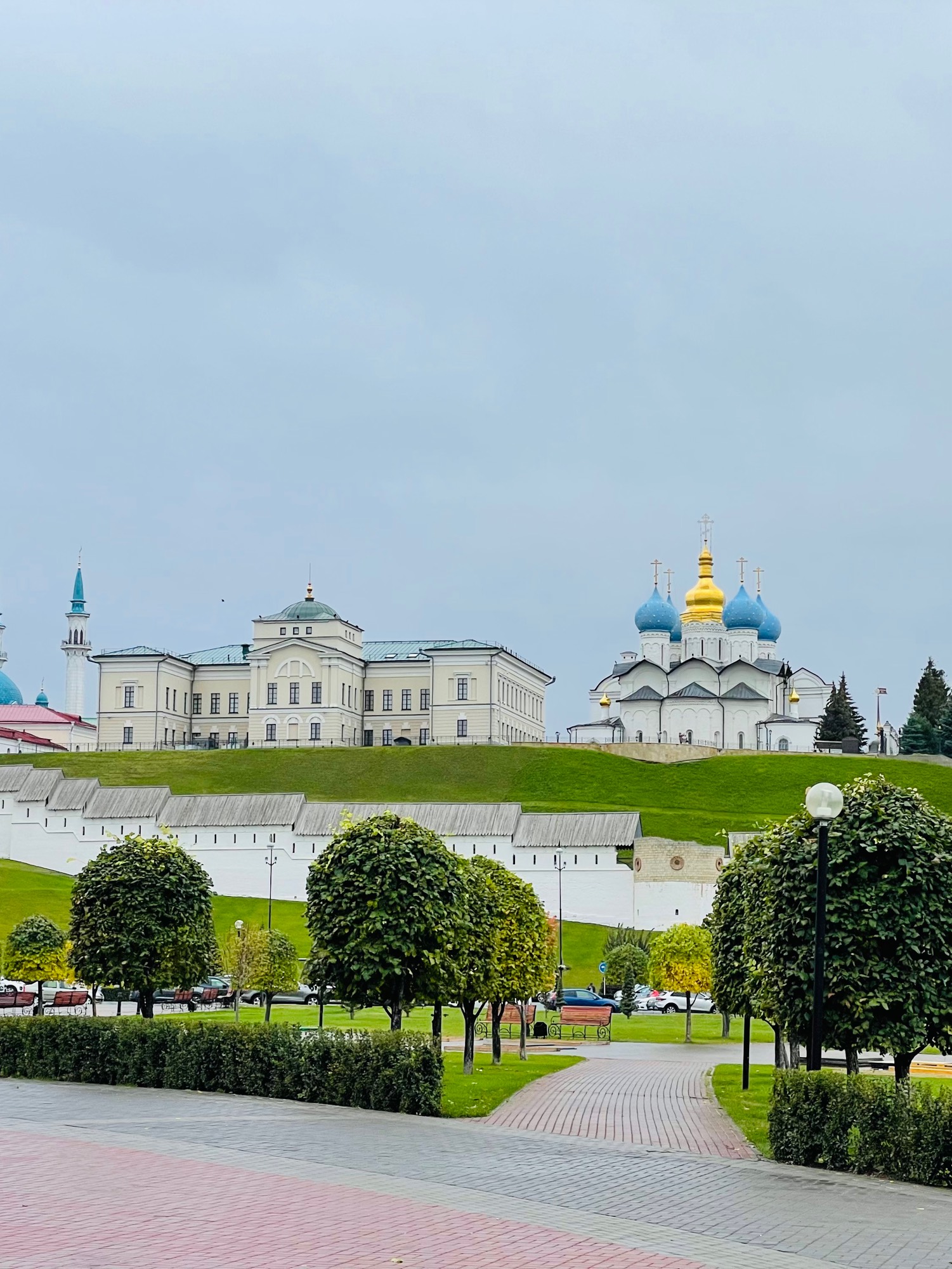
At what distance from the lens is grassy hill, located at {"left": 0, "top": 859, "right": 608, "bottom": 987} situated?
65.0 meters

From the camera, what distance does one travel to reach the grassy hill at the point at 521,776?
9138cm

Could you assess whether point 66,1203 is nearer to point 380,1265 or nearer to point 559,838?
point 380,1265

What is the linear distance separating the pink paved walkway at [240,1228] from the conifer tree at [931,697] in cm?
11058

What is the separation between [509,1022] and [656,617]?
7166 centimetres

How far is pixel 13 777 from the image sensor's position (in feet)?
285

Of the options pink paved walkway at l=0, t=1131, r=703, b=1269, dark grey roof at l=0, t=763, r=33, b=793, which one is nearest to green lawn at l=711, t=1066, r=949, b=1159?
pink paved walkway at l=0, t=1131, r=703, b=1269

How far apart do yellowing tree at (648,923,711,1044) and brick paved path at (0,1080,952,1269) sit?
29779 mm

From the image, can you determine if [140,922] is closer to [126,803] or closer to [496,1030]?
[496,1030]

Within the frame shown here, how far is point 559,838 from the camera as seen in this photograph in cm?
7756

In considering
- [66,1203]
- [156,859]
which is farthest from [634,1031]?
[66,1203]

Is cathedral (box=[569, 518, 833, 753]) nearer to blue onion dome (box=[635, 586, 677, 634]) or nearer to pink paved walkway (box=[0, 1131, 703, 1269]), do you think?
blue onion dome (box=[635, 586, 677, 634])

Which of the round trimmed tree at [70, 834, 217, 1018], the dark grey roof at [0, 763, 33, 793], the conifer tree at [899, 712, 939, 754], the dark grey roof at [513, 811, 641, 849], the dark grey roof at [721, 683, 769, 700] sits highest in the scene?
the dark grey roof at [721, 683, 769, 700]

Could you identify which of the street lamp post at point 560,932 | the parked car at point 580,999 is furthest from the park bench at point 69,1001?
the street lamp post at point 560,932

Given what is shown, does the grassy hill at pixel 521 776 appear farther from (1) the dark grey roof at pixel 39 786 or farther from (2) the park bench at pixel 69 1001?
(2) the park bench at pixel 69 1001
